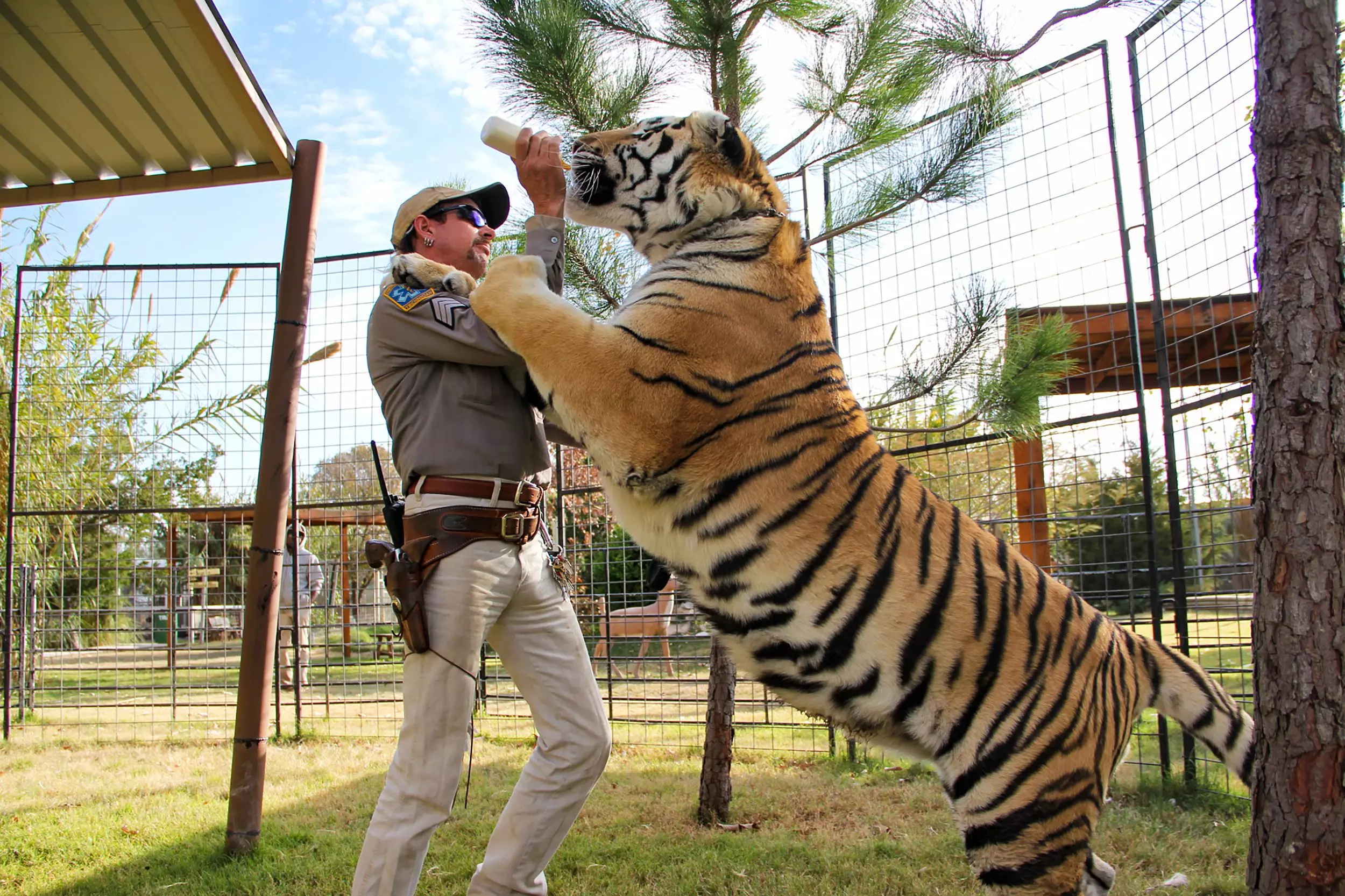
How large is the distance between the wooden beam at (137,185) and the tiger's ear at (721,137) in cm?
264

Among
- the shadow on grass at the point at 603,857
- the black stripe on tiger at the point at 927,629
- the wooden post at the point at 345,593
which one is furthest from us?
the wooden post at the point at 345,593

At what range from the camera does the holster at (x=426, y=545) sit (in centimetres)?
285

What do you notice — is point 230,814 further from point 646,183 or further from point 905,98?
point 905,98

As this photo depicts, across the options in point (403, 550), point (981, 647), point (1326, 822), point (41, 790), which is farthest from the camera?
point (41, 790)

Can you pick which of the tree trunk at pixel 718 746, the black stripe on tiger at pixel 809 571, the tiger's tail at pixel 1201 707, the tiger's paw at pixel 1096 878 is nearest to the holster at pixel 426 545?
the black stripe on tiger at pixel 809 571

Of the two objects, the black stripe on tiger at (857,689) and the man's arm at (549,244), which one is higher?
the man's arm at (549,244)

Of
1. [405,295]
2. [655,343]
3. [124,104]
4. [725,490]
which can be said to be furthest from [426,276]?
[124,104]

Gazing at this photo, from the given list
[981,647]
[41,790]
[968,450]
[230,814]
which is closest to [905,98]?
[968,450]

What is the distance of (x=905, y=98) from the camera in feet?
16.6

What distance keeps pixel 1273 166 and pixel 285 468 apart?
13.7ft

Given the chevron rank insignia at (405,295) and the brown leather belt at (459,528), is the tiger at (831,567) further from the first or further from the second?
the brown leather belt at (459,528)

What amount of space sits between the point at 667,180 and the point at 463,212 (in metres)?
0.83

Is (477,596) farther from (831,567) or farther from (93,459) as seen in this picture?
(93,459)

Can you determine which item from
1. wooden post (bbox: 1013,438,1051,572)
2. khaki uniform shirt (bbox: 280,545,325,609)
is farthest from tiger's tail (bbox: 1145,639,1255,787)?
khaki uniform shirt (bbox: 280,545,325,609)
